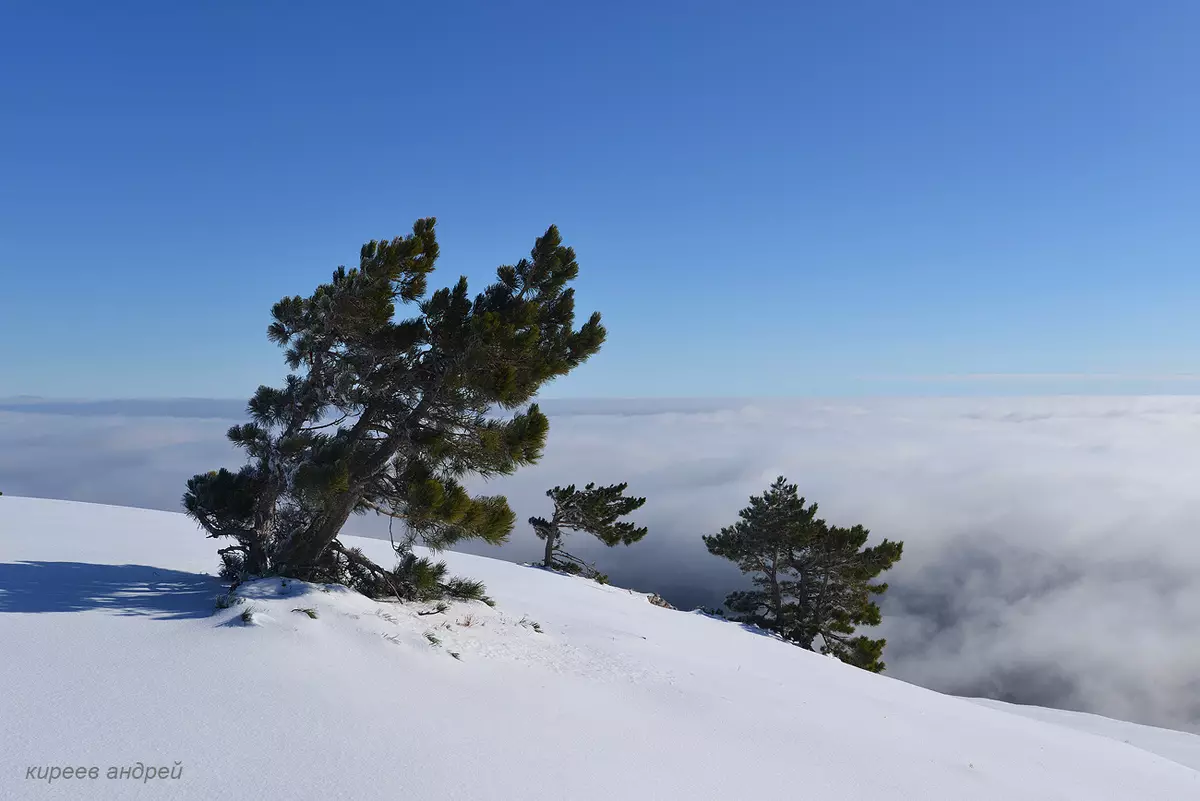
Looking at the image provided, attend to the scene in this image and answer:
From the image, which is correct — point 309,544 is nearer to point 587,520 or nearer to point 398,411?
point 398,411

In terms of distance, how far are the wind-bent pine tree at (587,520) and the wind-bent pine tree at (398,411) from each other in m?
15.4

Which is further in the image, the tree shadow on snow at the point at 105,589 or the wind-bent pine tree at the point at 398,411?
the wind-bent pine tree at the point at 398,411

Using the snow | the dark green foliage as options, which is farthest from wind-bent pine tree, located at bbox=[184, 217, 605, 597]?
the dark green foliage

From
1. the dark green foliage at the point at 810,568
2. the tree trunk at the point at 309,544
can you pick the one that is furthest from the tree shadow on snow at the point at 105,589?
the dark green foliage at the point at 810,568

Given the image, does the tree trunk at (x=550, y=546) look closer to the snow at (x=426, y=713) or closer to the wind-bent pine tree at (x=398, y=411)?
the snow at (x=426, y=713)

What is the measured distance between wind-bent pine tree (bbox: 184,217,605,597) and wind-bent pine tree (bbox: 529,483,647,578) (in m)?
15.4

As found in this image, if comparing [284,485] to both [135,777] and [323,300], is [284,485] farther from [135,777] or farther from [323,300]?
[135,777]

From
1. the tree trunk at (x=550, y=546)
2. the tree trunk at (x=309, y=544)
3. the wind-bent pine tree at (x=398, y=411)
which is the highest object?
the wind-bent pine tree at (x=398, y=411)

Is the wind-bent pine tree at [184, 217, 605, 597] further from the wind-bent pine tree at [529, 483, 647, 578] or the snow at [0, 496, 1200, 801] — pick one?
the wind-bent pine tree at [529, 483, 647, 578]

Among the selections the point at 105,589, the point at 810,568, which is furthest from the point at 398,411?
the point at 810,568

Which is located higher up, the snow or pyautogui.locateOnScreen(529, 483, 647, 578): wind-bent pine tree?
pyautogui.locateOnScreen(529, 483, 647, 578): wind-bent pine tree

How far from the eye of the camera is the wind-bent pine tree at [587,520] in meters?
25.8

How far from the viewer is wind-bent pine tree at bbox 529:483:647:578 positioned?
25.8 metres

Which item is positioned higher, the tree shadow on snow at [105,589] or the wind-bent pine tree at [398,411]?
the wind-bent pine tree at [398,411]
